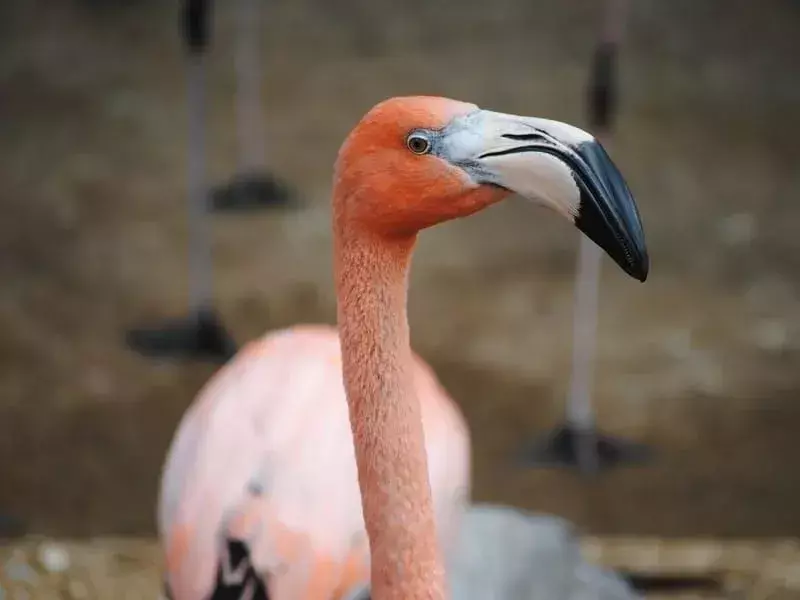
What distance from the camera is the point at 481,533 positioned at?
8.41ft

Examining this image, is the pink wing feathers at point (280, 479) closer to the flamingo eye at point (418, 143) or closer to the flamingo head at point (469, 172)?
the flamingo head at point (469, 172)

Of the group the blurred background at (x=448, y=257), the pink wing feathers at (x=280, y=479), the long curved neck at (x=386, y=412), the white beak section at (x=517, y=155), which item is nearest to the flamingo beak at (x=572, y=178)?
the white beak section at (x=517, y=155)

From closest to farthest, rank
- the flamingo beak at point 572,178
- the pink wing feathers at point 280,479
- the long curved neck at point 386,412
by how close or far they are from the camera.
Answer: the flamingo beak at point 572,178 → the long curved neck at point 386,412 → the pink wing feathers at point 280,479

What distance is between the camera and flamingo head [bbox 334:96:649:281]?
136cm

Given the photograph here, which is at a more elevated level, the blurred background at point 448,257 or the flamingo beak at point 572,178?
→ the flamingo beak at point 572,178

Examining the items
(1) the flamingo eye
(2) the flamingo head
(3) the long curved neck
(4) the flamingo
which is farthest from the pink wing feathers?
(1) the flamingo eye

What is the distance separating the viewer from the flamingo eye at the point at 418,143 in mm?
1489

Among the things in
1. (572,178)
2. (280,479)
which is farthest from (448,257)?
(572,178)

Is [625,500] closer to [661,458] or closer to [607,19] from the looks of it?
[661,458]

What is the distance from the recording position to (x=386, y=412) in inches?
64.9

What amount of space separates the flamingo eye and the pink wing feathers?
0.86 meters

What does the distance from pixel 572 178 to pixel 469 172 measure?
0.15 m

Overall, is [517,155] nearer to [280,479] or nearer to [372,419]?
[372,419]

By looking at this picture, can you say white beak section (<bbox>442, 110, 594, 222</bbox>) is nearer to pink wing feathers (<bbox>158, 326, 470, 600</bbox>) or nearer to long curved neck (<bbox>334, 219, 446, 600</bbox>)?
long curved neck (<bbox>334, 219, 446, 600</bbox>)
